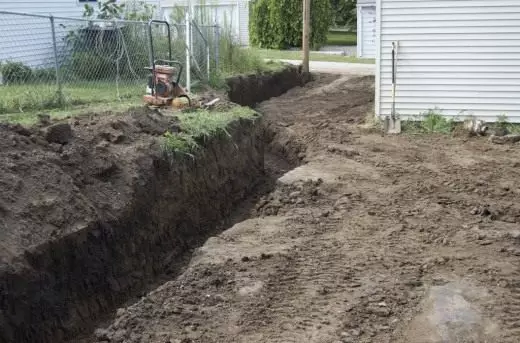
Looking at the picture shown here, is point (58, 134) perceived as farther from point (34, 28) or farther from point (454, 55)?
point (34, 28)

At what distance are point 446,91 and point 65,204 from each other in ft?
30.9

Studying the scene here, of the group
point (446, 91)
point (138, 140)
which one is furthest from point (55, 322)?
point (446, 91)

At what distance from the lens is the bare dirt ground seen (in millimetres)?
5152

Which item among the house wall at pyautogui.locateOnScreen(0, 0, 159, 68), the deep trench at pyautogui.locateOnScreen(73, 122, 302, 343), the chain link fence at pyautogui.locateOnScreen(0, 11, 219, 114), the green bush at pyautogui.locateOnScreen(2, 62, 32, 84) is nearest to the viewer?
the deep trench at pyautogui.locateOnScreen(73, 122, 302, 343)

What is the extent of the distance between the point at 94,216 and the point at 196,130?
3045 mm

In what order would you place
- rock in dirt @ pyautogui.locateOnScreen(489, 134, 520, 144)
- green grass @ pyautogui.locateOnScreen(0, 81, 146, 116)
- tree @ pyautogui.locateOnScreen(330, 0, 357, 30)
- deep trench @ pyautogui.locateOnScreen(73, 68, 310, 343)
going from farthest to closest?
tree @ pyautogui.locateOnScreen(330, 0, 357, 30) → rock in dirt @ pyautogui.locateOnScreen(489, 134, 520, 144) → green grass @ pyautogui.locateOnScreen(0, 81, 146, 116) → deep trench @ pyautogui.locateOnScreen(73, 68, 310, 343)

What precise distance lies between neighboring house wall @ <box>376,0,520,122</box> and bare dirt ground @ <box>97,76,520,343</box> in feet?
6.51

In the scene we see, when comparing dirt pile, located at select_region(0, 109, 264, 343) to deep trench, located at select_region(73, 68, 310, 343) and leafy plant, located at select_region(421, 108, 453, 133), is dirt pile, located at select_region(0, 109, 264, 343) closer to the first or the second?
deep trench, located at select_region(73, 68, 310, 343)

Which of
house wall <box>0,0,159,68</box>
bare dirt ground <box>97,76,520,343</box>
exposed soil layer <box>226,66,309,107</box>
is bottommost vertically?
bare dirt ground <box>97,76,520,343</box>

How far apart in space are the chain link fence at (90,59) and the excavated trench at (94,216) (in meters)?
3.52

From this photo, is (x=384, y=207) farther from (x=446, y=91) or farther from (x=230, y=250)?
(x=446, y=91)

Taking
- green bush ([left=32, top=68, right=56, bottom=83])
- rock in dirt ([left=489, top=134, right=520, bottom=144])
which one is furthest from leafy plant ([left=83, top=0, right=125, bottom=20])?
rock in dirt ([left=489, top=134, right=520, bottom=144])

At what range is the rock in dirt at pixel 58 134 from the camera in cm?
659

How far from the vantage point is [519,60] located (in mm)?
12750
